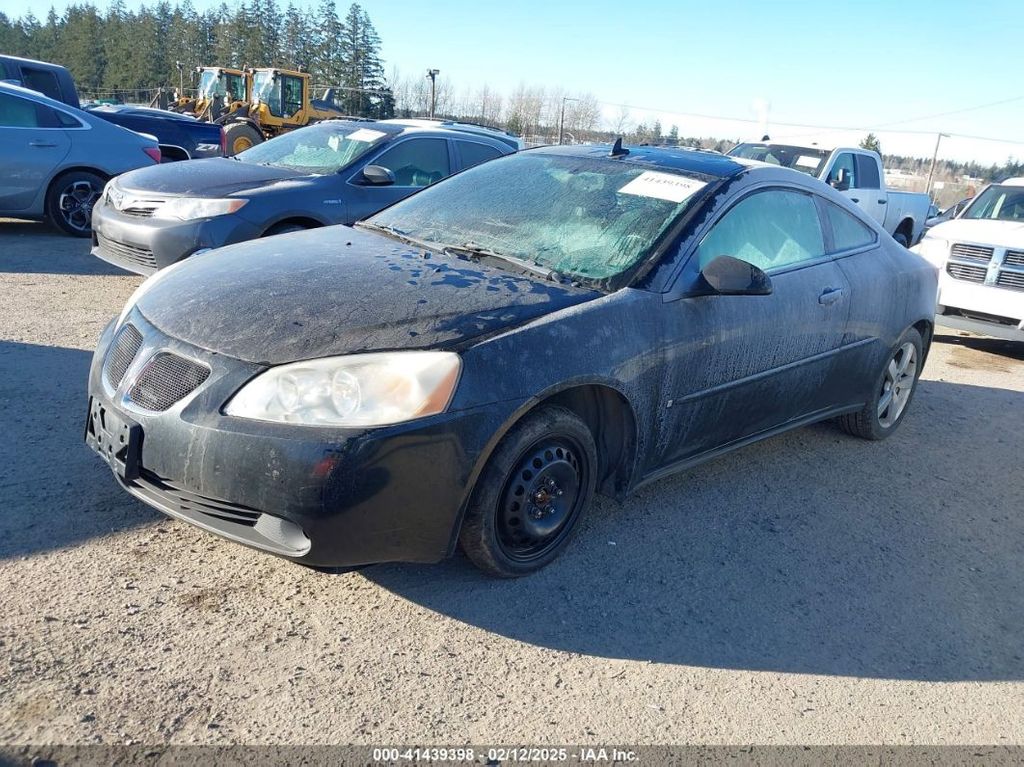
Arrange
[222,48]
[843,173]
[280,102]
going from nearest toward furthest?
[843,173] < [280,102] < [222,48]

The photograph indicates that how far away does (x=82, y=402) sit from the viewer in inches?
174

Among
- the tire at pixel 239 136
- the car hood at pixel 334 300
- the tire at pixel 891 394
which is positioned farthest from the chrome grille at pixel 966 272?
the tire at pixel 239 136

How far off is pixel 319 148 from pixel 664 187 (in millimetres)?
4786

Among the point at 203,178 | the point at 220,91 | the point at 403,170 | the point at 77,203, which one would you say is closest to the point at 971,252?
the point at 403,170

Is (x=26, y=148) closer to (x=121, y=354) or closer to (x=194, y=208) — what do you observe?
(x=194, y=208)

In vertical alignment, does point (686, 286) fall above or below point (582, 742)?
above

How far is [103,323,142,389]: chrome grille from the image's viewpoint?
302 centimetres

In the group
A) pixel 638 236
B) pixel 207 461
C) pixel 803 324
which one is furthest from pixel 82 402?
pixel 803 324

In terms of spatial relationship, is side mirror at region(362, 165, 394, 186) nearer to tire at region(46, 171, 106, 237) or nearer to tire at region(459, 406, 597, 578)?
tire at region(459, 406, 597, 578)

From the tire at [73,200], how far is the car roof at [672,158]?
22.8 feet

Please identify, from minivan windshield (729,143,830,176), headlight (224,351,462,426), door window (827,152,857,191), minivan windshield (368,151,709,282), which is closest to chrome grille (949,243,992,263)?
minivan windshield (729,143,830,176)

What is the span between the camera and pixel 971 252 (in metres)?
8.27

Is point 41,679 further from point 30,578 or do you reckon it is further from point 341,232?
point 341,232

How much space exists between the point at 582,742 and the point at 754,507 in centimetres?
203
